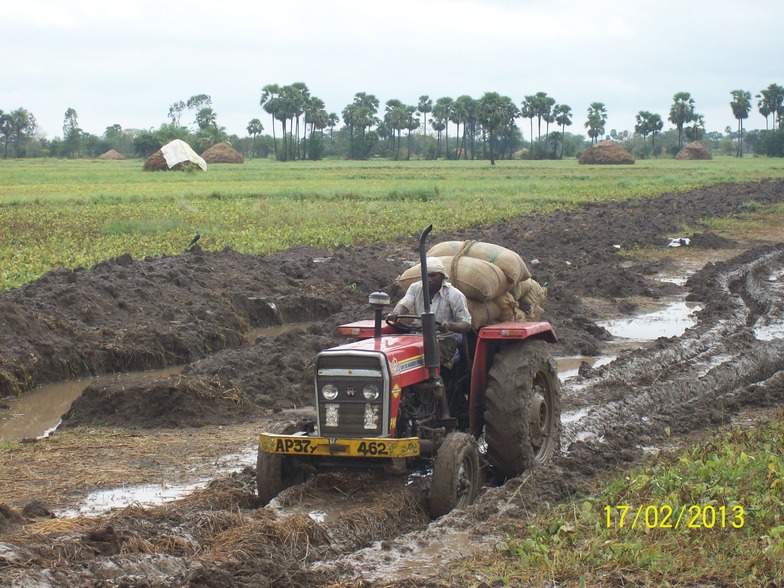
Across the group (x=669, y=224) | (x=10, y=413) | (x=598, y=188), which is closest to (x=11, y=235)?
(x=10, y=413)

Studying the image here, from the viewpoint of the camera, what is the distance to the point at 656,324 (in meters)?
15.9

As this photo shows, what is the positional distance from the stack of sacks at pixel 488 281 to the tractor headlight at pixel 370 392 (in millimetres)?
1685

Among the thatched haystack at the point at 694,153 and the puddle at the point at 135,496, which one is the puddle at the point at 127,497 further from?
the thatched haystack at the point at 694,153

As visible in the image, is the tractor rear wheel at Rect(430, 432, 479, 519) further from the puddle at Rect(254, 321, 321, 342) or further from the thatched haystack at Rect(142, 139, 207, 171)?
the thatched haystack at Rect(142, 139, 207, 171)

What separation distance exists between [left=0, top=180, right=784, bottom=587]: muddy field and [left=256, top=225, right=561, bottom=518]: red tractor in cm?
24

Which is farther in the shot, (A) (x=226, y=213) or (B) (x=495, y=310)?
(A) (x=226, y=213)

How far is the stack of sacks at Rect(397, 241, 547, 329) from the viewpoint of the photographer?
8422mm

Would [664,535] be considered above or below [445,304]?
below

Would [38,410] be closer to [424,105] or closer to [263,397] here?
[263,397]

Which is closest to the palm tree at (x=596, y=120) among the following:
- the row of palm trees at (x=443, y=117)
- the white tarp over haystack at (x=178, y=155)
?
the row of palm trees at (x=443, y=117)

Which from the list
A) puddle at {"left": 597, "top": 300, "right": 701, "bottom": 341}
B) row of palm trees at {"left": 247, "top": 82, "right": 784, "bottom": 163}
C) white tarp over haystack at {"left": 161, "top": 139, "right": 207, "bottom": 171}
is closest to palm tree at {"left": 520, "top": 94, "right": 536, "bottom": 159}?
row of palm trees at {"left": 247, "top": 82, "right": 784, "bottom": 163}

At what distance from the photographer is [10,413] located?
36.0 ft

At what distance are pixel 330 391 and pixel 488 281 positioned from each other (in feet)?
6.98

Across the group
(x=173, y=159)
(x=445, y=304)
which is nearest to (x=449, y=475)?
(x=445, y=304)
